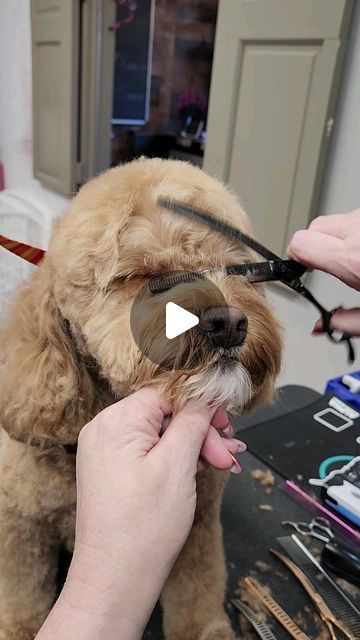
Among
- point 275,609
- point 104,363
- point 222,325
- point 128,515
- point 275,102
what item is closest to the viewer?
point 128,515

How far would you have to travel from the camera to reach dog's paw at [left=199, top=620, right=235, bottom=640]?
0.84m

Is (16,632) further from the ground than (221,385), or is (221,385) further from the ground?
(221,385)

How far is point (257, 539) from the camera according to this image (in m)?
0.99

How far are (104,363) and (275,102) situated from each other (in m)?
1.31

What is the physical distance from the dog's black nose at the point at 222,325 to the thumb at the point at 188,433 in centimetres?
8

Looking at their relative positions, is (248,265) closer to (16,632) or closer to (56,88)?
(16,632)

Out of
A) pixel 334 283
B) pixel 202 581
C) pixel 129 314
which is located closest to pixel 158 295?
pixel 129 314

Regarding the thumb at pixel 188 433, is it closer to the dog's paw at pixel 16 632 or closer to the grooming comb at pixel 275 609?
the grooming comb at pixel 275 609

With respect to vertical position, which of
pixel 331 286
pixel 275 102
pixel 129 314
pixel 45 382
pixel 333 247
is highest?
pixel 275 102

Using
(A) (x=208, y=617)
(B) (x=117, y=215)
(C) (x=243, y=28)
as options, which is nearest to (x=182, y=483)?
(B) (x=117, y=215)

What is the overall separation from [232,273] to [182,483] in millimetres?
297

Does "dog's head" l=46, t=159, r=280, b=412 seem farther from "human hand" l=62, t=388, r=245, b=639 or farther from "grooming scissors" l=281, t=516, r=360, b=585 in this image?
"grooming scissors" l=281, t=516, r=360, b=585

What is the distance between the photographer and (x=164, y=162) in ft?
2.67

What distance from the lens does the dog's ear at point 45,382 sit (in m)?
0.75
